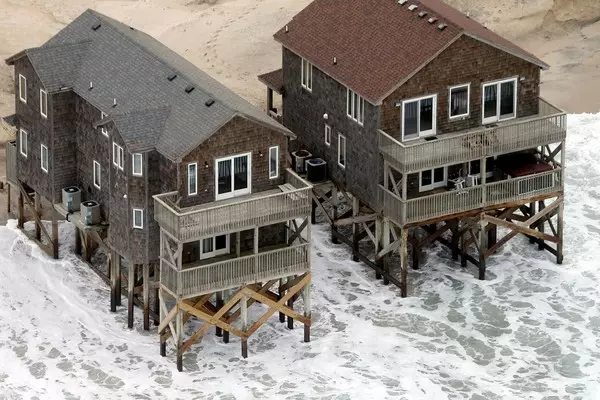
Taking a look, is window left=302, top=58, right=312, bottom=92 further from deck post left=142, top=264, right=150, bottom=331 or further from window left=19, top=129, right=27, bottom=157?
deck post left=142, top=264, right=150, bottom=331

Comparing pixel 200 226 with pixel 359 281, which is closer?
pixel 200 226

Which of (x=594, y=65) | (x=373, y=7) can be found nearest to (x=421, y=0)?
(x=373, y=7)

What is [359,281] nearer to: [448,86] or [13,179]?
[448,86]

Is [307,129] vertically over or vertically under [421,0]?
under

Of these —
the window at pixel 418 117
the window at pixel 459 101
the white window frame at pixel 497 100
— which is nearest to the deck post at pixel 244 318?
the window at pixel 418 117

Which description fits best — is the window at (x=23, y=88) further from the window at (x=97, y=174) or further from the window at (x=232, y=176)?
the window at (x=232, y=176)
